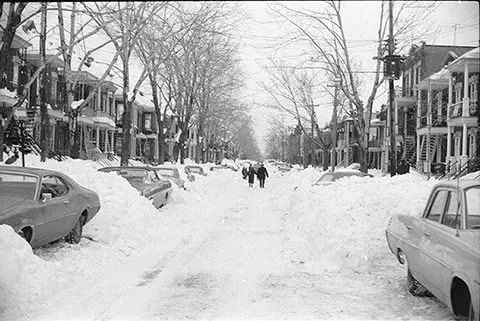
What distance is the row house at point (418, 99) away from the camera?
35.3m

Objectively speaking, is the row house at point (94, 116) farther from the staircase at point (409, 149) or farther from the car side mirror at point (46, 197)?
the car side mirror at point (46, 197)

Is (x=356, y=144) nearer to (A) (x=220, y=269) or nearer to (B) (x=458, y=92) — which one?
(B) (x=458, y=92)

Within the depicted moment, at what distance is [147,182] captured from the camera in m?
17.3

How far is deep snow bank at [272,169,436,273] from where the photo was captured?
9031mm

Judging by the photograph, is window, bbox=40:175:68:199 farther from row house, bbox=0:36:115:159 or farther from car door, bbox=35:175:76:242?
row house, bbox=0:36:115:159

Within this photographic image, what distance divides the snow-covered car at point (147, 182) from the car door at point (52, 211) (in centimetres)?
655

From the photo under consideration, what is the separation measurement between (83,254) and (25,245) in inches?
92.9

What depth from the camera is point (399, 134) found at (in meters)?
45.5

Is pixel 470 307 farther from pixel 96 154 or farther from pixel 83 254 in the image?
pixel 96 154

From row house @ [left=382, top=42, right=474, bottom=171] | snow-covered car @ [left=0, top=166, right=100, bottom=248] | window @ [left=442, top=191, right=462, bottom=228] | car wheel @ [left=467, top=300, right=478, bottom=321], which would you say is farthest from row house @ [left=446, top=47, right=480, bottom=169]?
car wheel @ [left=467, top=300, right=478, bottom=321]

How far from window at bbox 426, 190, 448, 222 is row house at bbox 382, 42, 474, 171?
84.7 ft

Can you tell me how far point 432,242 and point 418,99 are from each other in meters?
32.8

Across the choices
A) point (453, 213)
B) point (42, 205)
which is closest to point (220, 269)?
point (42, 205)

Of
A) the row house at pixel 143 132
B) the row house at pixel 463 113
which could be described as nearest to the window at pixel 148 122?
the row house at pixel 143 132
